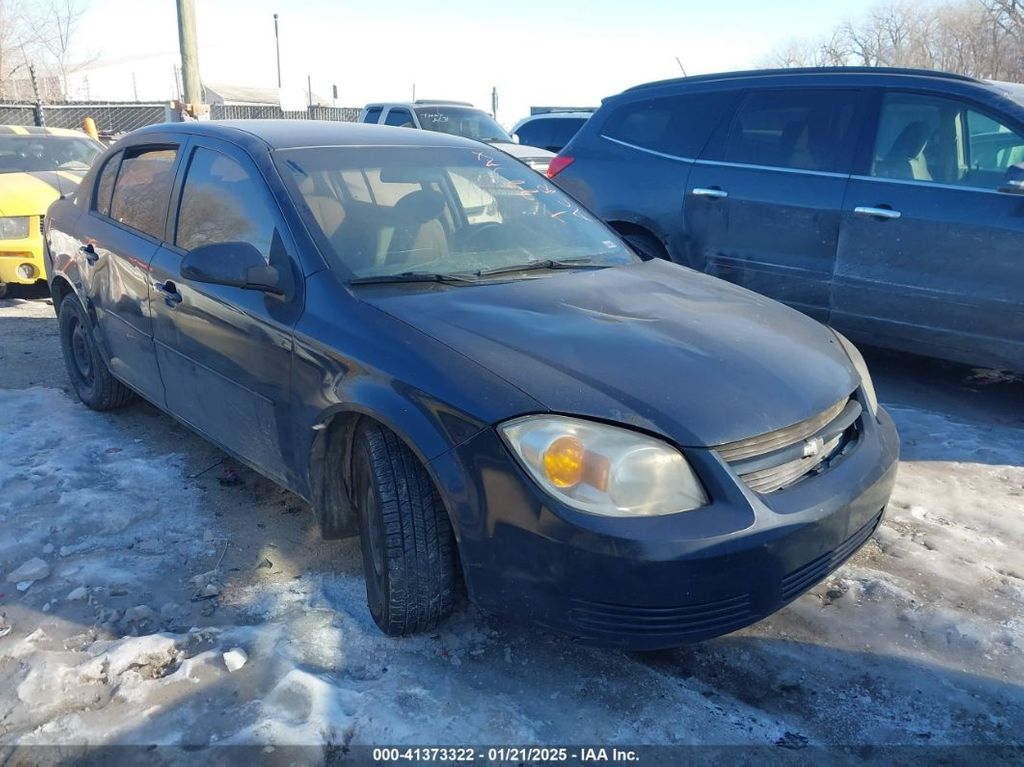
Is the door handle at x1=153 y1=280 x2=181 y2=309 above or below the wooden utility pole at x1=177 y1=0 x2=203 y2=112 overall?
below

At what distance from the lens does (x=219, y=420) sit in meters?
3.28

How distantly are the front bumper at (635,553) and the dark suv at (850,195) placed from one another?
263 cm

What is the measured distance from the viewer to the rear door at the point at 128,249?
3.68 metres

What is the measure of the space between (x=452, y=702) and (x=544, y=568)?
532mm

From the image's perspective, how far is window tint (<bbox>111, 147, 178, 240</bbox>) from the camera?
3.68 m

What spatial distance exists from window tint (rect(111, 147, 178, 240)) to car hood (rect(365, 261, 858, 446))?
5.25 feet

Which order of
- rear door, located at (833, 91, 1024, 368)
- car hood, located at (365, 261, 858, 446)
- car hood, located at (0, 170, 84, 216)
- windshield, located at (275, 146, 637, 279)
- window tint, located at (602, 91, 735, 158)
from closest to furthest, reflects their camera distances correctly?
car hood, located at (365, 261, 858, 446)
windshield, located at (275, 146, 637, 279)
rear door, located at (833, 91, 1024, 368)
window tint, located at (602, 91, 735, 158)
car hood, located at (0, 170, 84, 216)

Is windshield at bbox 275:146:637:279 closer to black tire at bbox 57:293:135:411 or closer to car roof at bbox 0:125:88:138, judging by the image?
black tire at bbox 57:293:135:411

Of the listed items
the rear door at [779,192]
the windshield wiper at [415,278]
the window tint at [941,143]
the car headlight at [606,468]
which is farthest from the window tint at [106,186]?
the window tint at [941,143]

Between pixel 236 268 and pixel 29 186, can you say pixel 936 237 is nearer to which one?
pixel 236 268

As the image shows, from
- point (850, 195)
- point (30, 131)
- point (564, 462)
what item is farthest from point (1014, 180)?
point (30, 131)

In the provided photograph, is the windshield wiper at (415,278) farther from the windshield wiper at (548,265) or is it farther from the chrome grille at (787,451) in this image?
the chrome grille at (787,451)

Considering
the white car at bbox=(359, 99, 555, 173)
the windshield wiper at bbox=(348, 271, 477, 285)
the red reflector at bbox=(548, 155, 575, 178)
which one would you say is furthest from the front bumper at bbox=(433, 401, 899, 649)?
the white car at bbox=(359, 99, 555, 173)

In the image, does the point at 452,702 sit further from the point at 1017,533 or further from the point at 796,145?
the point at 796,145
